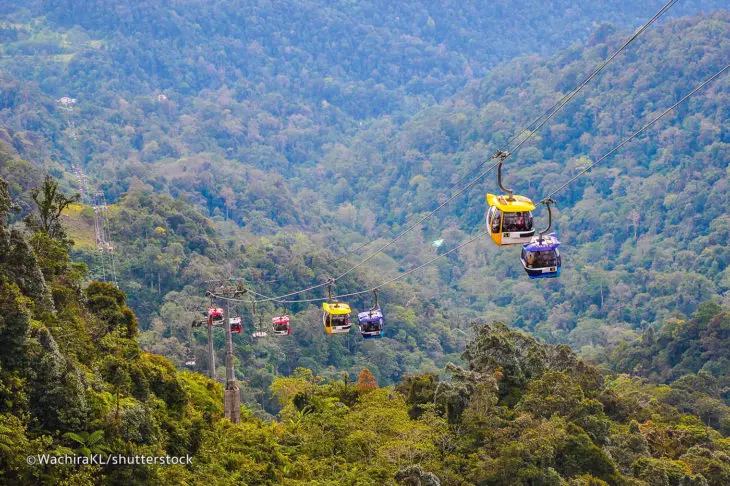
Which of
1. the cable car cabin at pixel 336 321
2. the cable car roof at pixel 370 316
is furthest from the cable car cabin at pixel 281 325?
the cable car roof at pixel 370 316

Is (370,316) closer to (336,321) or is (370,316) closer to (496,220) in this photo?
(336,321)

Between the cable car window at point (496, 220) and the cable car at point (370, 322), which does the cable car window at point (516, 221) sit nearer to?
the cable car window at point (496, 220)

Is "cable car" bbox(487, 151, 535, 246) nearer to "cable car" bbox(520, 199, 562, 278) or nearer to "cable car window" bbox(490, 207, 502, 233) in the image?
"cable car window" bbox(490, 207, 502, 233)

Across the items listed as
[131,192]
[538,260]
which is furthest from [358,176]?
[538,260]

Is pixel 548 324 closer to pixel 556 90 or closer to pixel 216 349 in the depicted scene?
pixel 216 349


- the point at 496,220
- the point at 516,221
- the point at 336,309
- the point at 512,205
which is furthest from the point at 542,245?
the point at 336,309

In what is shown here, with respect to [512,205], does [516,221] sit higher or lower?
lower
